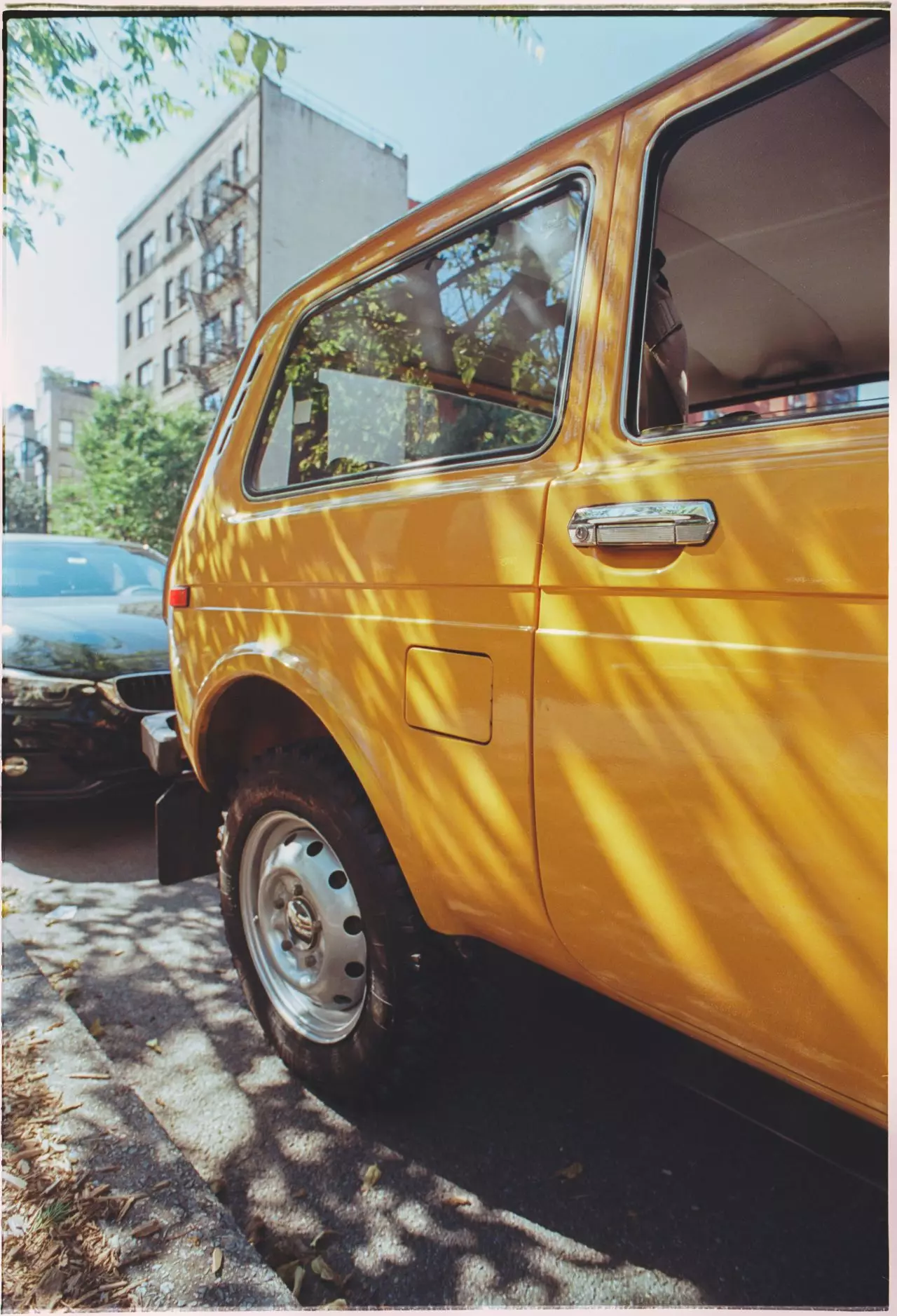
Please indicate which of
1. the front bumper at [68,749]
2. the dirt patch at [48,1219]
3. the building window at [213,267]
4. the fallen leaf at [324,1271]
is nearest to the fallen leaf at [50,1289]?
the dirt patch at [48,1219]

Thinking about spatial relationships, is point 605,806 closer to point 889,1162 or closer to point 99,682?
point 889,1162

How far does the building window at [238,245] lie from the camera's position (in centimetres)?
2583

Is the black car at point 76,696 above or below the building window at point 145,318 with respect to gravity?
below

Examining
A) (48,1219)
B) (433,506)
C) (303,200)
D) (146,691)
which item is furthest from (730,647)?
(303,200)

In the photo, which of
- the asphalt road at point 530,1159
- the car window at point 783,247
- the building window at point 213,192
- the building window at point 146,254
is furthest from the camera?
the building window at point 146,254

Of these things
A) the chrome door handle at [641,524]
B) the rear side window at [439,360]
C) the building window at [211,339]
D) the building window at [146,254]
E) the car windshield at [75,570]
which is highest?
the building window at [146,254]

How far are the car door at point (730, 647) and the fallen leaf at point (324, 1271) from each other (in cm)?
96

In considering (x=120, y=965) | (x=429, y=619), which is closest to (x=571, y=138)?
(x=429, y=619)

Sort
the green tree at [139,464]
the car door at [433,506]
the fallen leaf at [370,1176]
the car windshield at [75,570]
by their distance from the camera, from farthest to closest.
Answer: the green tree at [139,464]
the car windshield at [75,570]
the fallen leaf at [370,1176]
the car door at [433,506]

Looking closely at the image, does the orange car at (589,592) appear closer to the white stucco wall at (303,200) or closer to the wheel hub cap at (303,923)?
the wheel hub cap at (303,923)

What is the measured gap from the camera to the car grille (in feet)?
14.9

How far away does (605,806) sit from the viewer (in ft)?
4.89

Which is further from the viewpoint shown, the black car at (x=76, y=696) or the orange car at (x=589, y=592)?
the black car at (x=76, y=696)

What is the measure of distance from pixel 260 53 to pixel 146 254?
116ft
